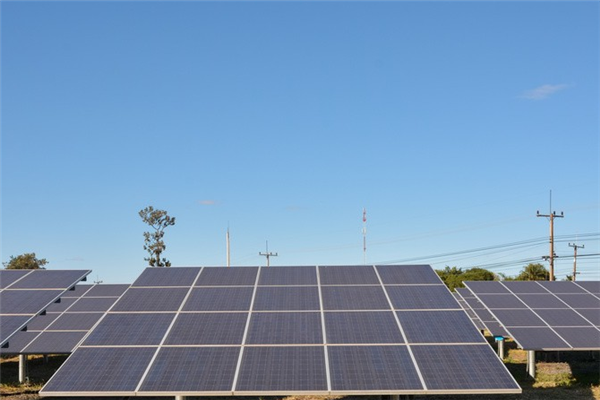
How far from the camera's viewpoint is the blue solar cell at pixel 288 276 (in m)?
18.8

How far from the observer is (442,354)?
14.4 metres

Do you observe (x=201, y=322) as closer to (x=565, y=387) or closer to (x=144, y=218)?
(x=565, y=387)

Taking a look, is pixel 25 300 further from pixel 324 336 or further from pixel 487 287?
pixel 487 287

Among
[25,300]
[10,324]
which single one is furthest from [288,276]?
[25,300]

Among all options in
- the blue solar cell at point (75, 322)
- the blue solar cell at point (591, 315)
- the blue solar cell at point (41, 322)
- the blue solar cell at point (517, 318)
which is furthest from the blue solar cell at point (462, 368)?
the blue solar cell at point (41, 322)

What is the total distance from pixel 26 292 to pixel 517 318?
21.7 meters

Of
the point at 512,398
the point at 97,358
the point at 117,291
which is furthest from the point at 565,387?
the point at 117,291

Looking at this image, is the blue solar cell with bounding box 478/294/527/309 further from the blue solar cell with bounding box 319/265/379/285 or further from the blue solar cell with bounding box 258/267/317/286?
the blue solar cell with bounding box 258/267/317/286

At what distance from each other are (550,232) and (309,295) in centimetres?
4769

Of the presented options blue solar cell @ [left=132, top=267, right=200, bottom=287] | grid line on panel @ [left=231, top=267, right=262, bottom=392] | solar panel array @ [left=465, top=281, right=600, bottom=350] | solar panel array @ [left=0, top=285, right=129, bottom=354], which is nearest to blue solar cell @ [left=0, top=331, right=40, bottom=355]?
solar panel array @ [left=0, top=285, right=129, bottom=354]

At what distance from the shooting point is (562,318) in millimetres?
26203

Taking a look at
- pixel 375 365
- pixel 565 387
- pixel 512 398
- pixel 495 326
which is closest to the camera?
pixel 375 365

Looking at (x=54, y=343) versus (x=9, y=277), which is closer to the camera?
(x=9, y=277)

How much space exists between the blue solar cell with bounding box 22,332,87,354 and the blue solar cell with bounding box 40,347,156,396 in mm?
12136
